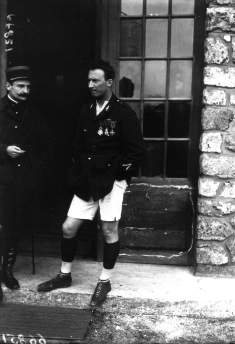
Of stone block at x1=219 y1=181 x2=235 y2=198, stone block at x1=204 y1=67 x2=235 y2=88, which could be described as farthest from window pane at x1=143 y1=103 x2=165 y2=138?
stone block at x1=219 y1=181 x2=235 y2=198

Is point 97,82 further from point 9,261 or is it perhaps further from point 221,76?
point 9,261

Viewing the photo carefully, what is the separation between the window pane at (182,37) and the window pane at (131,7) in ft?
1.15

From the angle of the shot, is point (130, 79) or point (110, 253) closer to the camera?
point (110, 253)

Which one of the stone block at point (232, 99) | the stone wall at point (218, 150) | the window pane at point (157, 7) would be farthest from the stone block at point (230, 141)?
the window pane at point (157, 7)

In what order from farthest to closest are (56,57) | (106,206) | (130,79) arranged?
(56,57), (130,79), (106,206)

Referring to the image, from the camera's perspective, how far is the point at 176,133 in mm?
4570

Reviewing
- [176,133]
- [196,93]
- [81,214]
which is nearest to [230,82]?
[196,93]

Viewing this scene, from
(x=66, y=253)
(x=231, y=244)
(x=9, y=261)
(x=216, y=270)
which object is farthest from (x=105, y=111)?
(x=216, y=270)

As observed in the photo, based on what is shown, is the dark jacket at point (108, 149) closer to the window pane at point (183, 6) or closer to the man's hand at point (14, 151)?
the man's hand at point (14, 151)

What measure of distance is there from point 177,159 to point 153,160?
0.24 metres

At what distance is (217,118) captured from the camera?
4203 millimetres

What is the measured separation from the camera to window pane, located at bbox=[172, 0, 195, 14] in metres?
4.39

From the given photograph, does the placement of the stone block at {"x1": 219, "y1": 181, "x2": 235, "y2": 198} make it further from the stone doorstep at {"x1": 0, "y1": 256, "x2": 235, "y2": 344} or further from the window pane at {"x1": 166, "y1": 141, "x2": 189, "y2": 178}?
the stone doorstep at {"x1": 0, "y1": 256, "x2": 235, "y2": 344}

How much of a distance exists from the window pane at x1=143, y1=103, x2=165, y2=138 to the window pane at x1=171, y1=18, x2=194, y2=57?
0.52 metres
